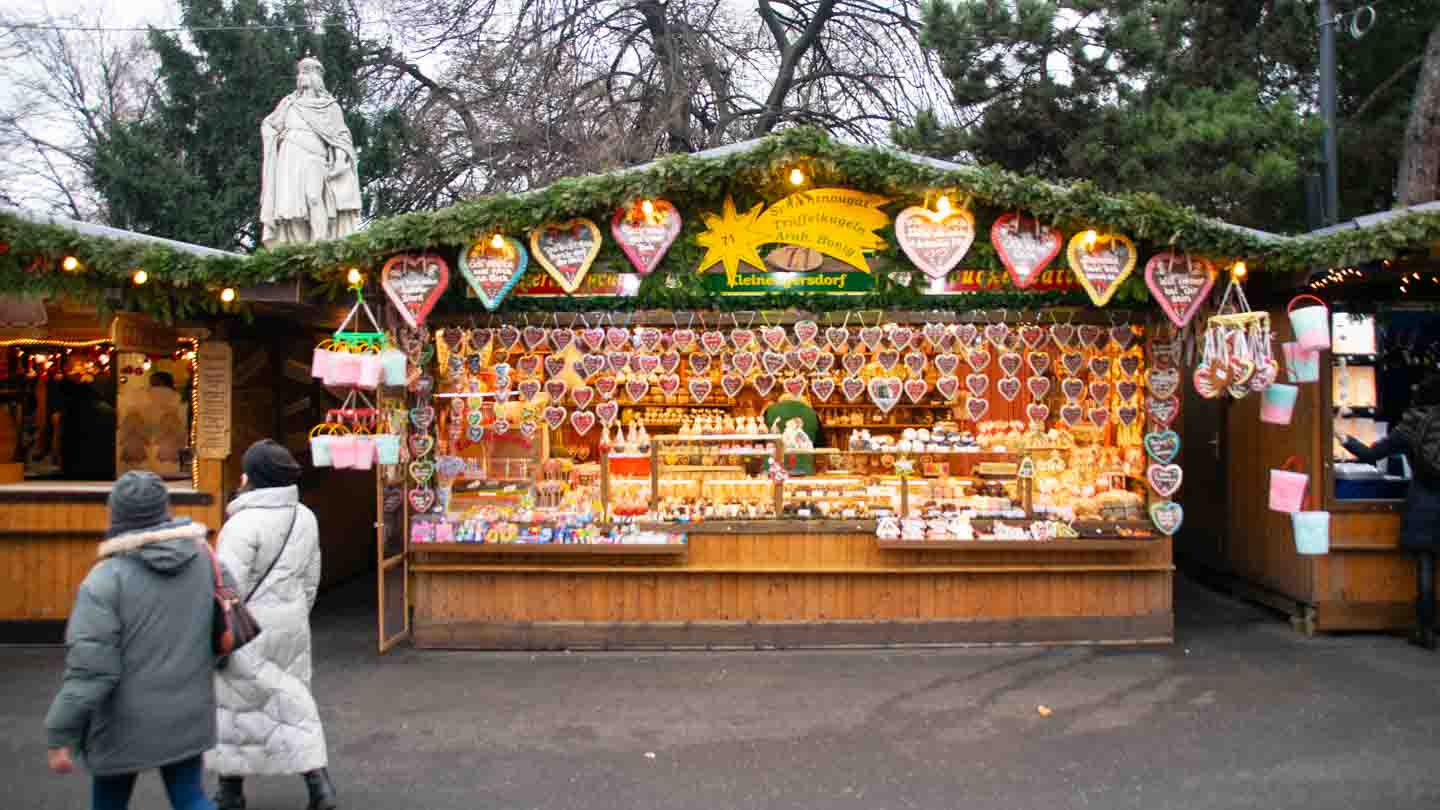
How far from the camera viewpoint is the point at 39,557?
26.6 ft

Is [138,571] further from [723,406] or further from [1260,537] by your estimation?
[1260,537]

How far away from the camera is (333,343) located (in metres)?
7.04

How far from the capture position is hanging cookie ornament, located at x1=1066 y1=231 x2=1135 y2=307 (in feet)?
23.5

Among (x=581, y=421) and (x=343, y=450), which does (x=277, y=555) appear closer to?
(x=343, y=450)

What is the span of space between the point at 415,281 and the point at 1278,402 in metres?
6.39

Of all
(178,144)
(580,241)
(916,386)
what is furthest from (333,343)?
(178,144)

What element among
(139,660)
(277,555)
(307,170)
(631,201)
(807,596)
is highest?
(307,170)

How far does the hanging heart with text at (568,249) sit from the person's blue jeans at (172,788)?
4391mm

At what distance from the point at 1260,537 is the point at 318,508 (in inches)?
359

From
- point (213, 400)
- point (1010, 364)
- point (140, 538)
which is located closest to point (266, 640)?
point (140, 538)

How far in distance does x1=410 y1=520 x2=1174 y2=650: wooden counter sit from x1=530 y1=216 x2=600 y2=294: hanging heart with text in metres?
2.14

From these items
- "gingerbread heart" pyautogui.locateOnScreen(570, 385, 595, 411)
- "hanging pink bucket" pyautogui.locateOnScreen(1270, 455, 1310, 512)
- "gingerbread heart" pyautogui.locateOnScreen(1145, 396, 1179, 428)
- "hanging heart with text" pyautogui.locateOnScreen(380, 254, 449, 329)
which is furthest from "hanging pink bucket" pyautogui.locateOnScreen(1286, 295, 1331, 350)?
"hanging heart with text" pyautogui.locateOnScreen(380, 254, 449, 329)

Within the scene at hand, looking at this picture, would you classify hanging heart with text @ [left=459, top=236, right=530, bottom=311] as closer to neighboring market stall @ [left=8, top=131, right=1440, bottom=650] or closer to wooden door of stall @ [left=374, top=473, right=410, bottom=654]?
neighboring market stall @ [left=8, top=131, right=1440, bottom=650]

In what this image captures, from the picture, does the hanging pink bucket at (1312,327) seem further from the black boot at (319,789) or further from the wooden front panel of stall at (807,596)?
the black boot at (319,789)
